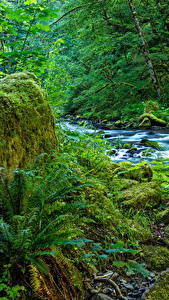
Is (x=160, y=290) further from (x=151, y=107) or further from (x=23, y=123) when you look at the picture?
(x=151, y=107)

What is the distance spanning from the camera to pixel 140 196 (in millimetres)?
4074

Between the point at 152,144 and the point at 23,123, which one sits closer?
the point at 23,123

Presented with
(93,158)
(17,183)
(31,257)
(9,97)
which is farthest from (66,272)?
(93,158)

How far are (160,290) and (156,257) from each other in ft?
2.10

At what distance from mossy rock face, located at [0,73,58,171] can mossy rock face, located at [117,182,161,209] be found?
1.55m

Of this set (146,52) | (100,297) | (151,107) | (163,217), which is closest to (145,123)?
(151,107)

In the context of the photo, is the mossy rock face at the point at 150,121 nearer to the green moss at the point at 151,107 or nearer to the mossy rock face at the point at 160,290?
the green moss at the point at 151,107

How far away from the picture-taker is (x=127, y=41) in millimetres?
18062

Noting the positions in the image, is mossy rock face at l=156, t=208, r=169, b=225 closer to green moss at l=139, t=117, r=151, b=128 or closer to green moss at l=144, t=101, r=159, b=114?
green moss at l=139, t=117, r=151, b=128

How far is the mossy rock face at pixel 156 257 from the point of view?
255cm

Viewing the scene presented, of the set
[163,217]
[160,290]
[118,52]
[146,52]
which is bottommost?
[163,217]

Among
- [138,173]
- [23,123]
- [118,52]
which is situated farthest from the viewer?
[118,52]

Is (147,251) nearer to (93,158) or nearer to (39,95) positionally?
(93,158)

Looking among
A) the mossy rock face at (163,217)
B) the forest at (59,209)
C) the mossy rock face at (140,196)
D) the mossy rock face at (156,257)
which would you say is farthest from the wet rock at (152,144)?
the mossy rock face at (156,257)
